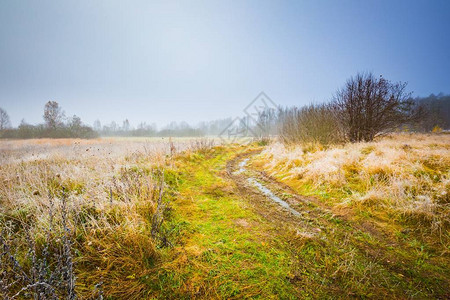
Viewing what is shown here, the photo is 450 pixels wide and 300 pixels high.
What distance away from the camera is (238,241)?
8.86 feet

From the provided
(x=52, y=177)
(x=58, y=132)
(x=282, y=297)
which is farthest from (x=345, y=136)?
(x=58, y=132)

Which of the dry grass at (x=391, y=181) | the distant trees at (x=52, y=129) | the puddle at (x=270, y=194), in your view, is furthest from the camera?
the distant trees at (x=52, y=129)

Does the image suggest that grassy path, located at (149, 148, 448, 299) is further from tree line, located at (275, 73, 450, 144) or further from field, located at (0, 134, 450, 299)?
tree line, located at (275, 73, 450, 144)

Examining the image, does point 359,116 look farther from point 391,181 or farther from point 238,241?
point 238,241

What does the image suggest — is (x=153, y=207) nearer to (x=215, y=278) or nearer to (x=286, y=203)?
(x=215, y=278)

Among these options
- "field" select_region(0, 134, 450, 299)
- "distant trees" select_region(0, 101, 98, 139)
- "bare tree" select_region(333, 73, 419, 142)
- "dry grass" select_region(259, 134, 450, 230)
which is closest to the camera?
"field" select_region(0, 134, 450, 299)

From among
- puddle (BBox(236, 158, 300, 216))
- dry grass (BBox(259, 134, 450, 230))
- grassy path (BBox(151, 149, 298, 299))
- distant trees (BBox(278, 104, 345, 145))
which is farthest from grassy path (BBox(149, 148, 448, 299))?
distant trees (BBox(278, 104, 345, 145))

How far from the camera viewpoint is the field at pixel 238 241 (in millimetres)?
1836

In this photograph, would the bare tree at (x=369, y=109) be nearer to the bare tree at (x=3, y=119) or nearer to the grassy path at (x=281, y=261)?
the grassy path at (x=281, y=261)

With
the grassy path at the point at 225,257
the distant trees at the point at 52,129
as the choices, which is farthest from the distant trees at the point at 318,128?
the distant trees at the point at 52,129

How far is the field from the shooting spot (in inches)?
72.3

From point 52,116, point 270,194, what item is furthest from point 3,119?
point 270,194

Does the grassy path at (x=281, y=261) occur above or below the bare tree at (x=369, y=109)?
below

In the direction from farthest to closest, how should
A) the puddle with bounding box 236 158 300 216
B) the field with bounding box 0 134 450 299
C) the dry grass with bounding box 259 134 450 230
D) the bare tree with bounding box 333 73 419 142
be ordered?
the bare tree with bounding box 333 73 419 142 < the puddle with bounding box 236 158 300 216 < the dry grass with bounding box 259 134 450 230 < the field with bounding box 0 134 450 299
